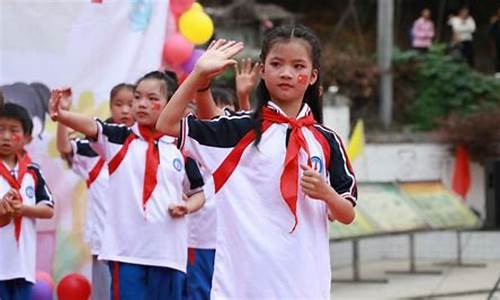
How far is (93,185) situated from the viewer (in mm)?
8750

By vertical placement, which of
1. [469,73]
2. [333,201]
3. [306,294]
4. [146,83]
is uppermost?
[469,73]

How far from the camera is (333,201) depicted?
5.47 metres

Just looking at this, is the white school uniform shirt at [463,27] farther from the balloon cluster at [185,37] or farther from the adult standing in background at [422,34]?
the balloon cluster at [185,37]

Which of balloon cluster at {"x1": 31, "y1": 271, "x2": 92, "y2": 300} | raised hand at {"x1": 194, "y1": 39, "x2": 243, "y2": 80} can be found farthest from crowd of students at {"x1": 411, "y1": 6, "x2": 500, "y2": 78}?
raised hand at {"x1": 194, "y1": 39, "x2": 243, "y2": 80}

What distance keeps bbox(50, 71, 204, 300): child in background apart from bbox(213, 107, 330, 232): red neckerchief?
7.13 ft

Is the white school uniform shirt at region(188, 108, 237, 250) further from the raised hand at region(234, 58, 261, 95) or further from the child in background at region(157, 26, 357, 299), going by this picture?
the child in background at region(157, 26, 357, 299)

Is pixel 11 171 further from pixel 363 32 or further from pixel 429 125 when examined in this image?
pixel 363 32

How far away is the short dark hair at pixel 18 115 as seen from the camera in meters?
7.97

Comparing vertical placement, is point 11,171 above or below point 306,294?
above

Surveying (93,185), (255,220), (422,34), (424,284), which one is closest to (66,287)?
(93,185)

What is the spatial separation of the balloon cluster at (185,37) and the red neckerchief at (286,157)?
3.58 meters

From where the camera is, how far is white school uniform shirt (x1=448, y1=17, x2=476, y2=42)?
871 inches

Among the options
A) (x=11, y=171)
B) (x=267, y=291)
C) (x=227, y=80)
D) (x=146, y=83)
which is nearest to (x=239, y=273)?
(x=267, y=291)

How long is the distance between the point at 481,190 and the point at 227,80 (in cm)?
336
